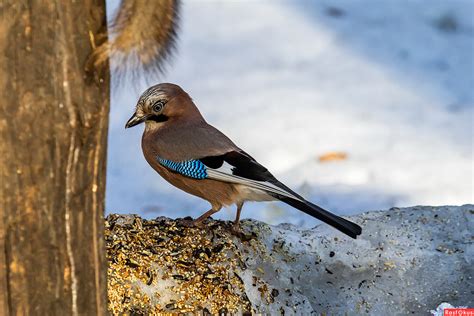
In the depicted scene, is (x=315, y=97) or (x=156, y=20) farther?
(x=315, y=97)

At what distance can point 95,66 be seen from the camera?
2756mm

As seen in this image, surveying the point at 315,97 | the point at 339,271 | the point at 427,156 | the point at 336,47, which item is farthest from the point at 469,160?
the point at 339,271

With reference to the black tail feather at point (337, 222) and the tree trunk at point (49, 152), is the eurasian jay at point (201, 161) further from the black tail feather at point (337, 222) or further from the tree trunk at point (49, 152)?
the tree trunk at point (49, 152)

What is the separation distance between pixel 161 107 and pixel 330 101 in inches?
115

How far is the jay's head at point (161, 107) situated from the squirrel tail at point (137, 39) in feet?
4.36

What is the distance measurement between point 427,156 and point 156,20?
380 cm

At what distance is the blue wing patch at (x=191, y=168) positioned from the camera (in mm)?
4020

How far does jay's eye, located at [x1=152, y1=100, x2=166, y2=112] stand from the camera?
4219mm

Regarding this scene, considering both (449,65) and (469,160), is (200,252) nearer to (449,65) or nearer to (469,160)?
(469,160)

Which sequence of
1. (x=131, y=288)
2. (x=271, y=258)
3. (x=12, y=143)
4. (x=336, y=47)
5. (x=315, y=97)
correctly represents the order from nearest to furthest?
(x=12, y=143) → (x=131, y=288) → (x=271, y=258) → (x=315, y=97) → (x=336, y=47)

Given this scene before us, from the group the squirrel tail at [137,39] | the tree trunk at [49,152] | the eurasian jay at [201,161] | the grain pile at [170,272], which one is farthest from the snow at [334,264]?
the squirrel tail at [137,39]

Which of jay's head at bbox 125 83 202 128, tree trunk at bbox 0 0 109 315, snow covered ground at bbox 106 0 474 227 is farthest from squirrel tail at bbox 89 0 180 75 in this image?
snow covered ground at bbox 106 0 474 227

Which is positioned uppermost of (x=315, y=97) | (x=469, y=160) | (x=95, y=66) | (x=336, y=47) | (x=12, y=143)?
(x=336, y=47)

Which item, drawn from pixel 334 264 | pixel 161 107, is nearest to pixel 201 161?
pixel 161 107
